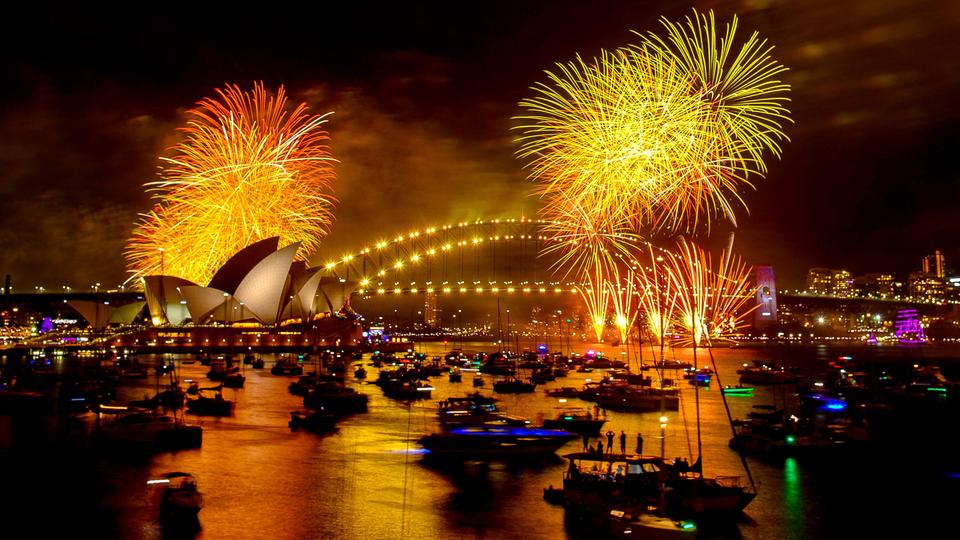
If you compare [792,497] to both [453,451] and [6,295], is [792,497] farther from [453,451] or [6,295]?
[6,295]

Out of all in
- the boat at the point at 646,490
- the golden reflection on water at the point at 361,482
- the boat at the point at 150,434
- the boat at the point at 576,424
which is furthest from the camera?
the boat at the point at 576,424

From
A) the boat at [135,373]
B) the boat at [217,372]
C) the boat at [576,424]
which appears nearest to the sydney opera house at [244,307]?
the boat at [217,372]

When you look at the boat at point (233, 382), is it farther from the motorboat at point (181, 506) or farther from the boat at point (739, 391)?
the motorboat at point (181, 506)

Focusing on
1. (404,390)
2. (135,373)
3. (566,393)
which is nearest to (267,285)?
(135,373)

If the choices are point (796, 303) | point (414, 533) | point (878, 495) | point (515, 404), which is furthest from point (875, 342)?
point (414, 533)

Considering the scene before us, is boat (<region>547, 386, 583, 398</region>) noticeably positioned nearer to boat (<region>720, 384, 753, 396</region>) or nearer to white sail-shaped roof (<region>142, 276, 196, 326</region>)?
boat (<region>720, 384, 753, 396</region>)

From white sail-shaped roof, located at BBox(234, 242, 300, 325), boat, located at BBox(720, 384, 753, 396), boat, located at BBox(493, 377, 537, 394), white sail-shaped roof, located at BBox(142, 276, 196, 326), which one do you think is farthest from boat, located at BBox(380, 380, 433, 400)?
white sail-shaped roof, located at BBox(142, 276, 196, 326)
